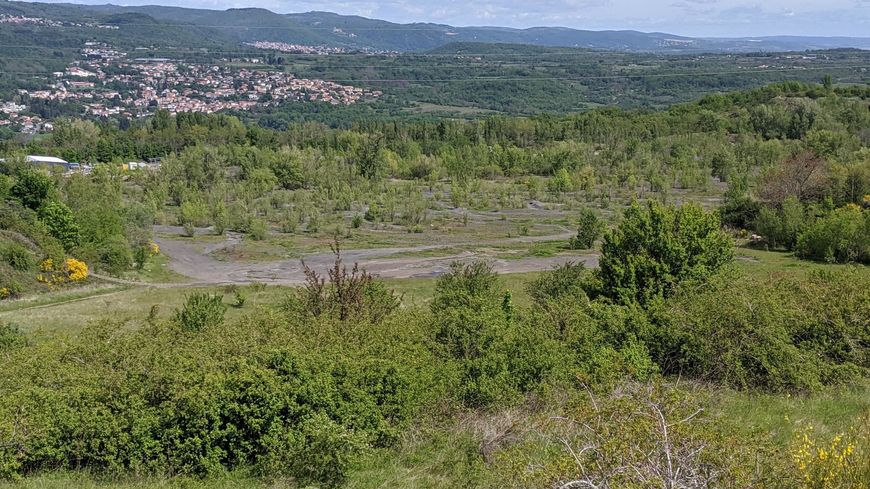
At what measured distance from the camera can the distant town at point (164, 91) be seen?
15525cm

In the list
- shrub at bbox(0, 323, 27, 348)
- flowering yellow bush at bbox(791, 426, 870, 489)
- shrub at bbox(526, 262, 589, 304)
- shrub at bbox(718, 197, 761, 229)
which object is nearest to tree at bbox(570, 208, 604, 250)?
shrub at bbox(718, 197, 761, 229)

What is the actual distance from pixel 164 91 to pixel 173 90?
252 centimetres

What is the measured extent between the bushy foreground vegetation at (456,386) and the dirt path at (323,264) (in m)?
22.7

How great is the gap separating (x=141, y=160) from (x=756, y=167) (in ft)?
245

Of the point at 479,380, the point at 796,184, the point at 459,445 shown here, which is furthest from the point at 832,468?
the point at 796,184

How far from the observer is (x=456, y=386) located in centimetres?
1036

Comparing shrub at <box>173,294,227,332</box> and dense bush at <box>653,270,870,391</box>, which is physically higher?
dense bush at <box>653,270,870,391</box>

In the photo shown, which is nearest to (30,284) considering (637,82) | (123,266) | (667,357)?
(123,266)

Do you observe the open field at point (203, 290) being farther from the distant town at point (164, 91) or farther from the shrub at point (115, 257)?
the distant town at point (164, 91)

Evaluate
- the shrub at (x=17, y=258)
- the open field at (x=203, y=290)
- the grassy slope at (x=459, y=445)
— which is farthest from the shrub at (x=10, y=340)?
the shrub at (x=17, y=258)

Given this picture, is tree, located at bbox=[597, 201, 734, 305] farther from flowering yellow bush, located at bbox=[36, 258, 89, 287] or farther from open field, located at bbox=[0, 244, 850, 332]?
flowering yellow bush, located at bbox=[36, 258, 89, 287]

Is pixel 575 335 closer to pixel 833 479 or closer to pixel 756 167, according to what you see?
pixel 833 479

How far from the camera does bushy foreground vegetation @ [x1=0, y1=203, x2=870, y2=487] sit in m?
5.80

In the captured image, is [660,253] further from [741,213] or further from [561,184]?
[561,184]
